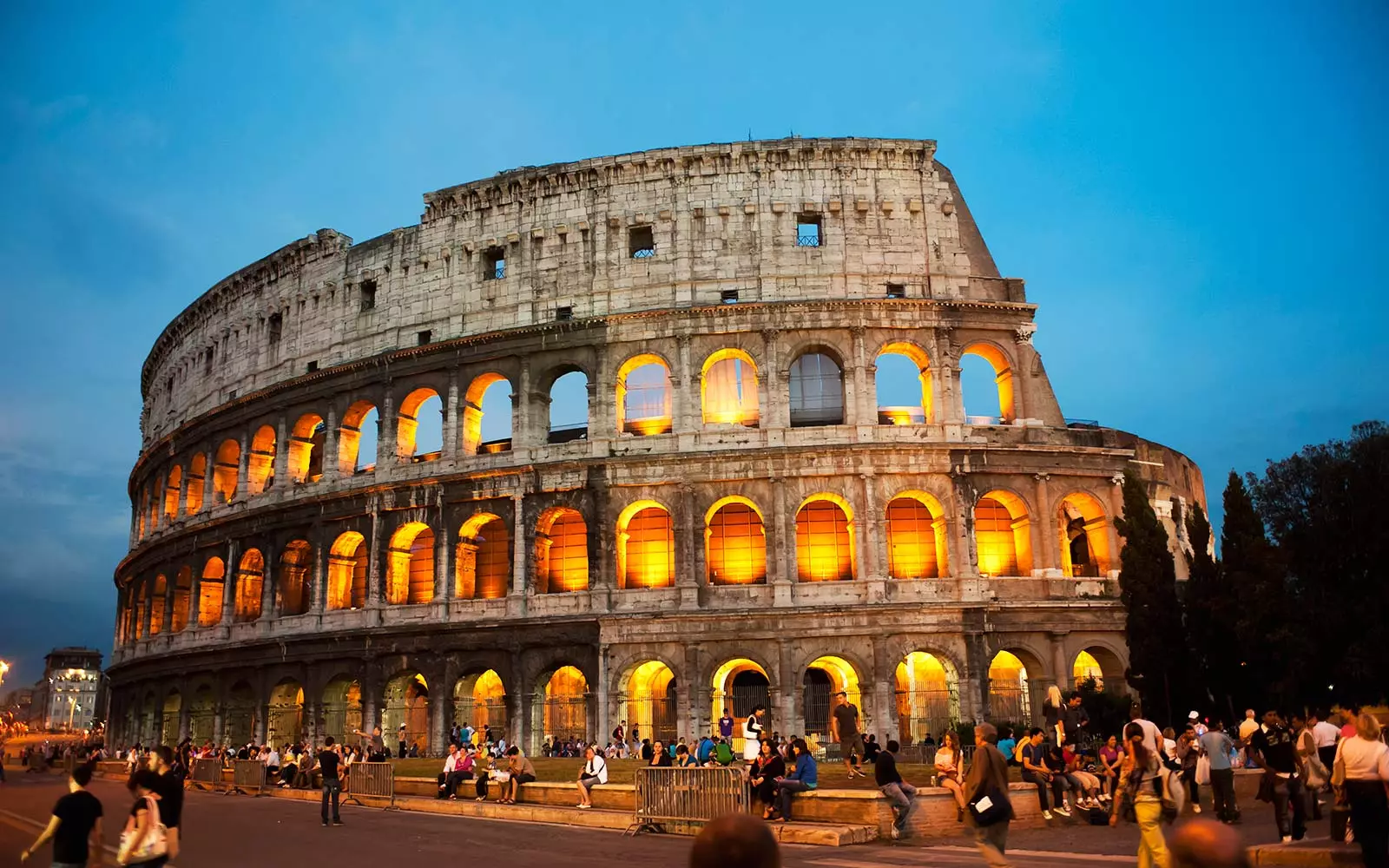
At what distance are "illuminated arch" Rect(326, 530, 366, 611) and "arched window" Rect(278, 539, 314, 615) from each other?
1774mm

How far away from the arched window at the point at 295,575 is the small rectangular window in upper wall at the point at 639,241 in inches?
590

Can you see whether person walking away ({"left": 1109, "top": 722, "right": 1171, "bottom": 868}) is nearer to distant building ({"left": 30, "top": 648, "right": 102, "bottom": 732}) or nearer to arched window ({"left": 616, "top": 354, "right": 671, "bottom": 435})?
arched window ({"left": 616, "top": 354, "right": 671, "bottom": 435})

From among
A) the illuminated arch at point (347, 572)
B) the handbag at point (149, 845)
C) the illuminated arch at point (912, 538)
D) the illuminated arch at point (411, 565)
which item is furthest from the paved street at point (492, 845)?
the illuminated arch at point (347, 572)

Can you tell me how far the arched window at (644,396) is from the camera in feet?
103

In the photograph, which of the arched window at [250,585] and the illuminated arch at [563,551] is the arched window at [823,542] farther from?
the arched window at [250,585]

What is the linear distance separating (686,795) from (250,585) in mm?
27603

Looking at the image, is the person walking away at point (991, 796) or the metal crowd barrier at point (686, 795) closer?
the person walking away at point (991, 796)

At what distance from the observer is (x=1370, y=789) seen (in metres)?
8.92

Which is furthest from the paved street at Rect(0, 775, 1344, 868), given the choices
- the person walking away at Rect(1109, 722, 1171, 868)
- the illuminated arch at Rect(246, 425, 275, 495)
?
the illuminated arch at Rect(246, 425, 275, 495)

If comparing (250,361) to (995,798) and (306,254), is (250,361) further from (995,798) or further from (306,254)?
(995,798)

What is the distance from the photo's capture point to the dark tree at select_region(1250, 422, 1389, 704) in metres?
24.4

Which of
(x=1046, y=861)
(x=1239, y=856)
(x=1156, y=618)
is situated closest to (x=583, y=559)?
(x=1156, y=618)

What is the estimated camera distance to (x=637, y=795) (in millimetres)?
15312

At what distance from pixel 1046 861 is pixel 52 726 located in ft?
529
